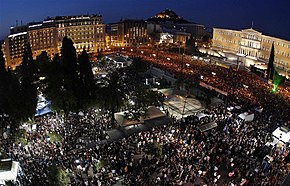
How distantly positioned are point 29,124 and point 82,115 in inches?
217

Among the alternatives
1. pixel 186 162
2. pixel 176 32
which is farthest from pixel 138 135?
pixel 176 32

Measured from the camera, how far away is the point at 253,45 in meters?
67.9

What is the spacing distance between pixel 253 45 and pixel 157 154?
5235 cm

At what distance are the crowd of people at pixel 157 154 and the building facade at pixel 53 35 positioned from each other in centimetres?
4562

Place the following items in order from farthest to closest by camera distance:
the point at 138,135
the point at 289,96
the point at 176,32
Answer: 1. the point at 176,32
2. the point at 289,96
3. the point at 138,135

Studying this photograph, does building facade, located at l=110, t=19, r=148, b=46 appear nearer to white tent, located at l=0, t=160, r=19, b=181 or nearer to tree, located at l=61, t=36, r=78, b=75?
tree, located at l=61, t=36, r=78, b=75

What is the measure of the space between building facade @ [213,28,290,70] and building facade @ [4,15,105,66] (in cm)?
3488

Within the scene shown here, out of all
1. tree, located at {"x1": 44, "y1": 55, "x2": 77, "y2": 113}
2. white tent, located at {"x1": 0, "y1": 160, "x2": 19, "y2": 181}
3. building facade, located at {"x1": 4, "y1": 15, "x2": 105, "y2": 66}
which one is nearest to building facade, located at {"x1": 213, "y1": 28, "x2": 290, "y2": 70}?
building facade, located at {"x1": 4, "y1": 15, "x2": 105, "y2": 66}

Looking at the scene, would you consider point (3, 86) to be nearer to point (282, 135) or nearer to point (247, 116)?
point (247, 116)

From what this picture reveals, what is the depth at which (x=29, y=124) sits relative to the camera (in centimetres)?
2961

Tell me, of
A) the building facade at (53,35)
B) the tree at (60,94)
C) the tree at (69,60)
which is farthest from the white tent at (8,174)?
the building facade at (53,35)

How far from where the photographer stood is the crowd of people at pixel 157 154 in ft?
69.1

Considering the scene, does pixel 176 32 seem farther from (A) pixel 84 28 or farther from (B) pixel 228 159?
(B) pixel 228 159

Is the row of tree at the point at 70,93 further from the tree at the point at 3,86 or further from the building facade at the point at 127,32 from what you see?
the building facade at the point at 127,32
